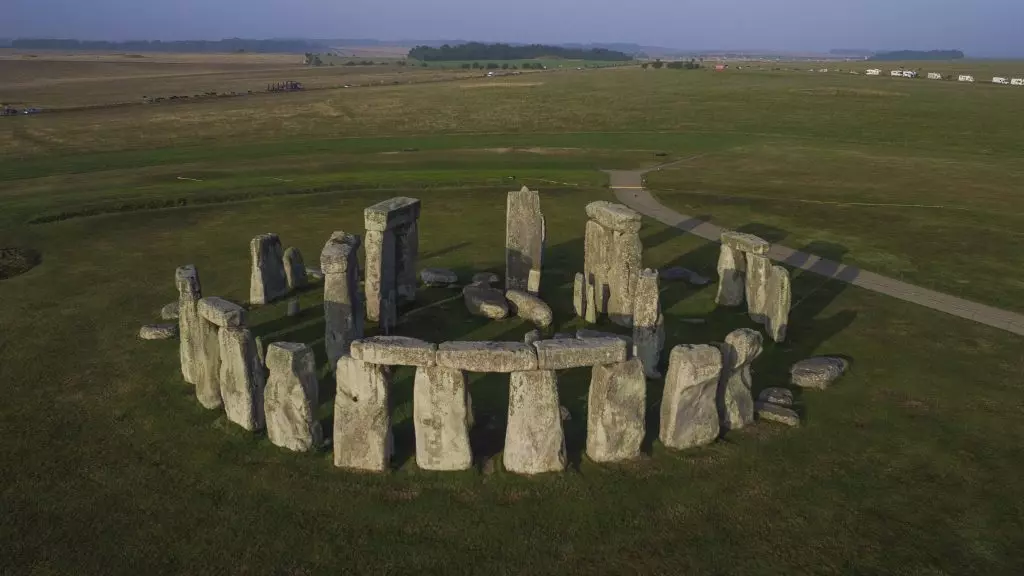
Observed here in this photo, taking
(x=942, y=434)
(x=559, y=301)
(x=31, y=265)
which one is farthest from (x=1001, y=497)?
(x=31, y=265)

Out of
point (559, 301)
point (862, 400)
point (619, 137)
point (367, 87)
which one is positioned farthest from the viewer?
point (367, 87)

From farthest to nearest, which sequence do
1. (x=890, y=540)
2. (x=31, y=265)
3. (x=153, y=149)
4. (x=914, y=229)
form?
(x=153, y=149)
(x=914, y=229)
(x=31, y=265)
(x=890, y=540)

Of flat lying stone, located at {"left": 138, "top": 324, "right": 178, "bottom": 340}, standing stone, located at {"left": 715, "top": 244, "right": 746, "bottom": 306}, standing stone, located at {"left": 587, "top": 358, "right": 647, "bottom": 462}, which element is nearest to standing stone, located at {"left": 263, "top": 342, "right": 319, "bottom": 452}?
standing stone, located at {"left": 587, "top": 358, "right": 647, "bottom": 462}

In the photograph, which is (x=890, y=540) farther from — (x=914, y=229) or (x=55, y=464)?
(x=914, y=229)

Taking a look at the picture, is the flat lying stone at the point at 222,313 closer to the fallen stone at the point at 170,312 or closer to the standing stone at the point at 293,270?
the fallen stone at the point at 170,312

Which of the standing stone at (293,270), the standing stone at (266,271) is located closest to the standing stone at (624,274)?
the standing stone at (293,270)

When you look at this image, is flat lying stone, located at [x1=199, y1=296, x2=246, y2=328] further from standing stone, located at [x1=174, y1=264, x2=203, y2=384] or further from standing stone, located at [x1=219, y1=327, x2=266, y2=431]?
standing stone, located at [x1=174, y1=264, x2=203, y2=384]
